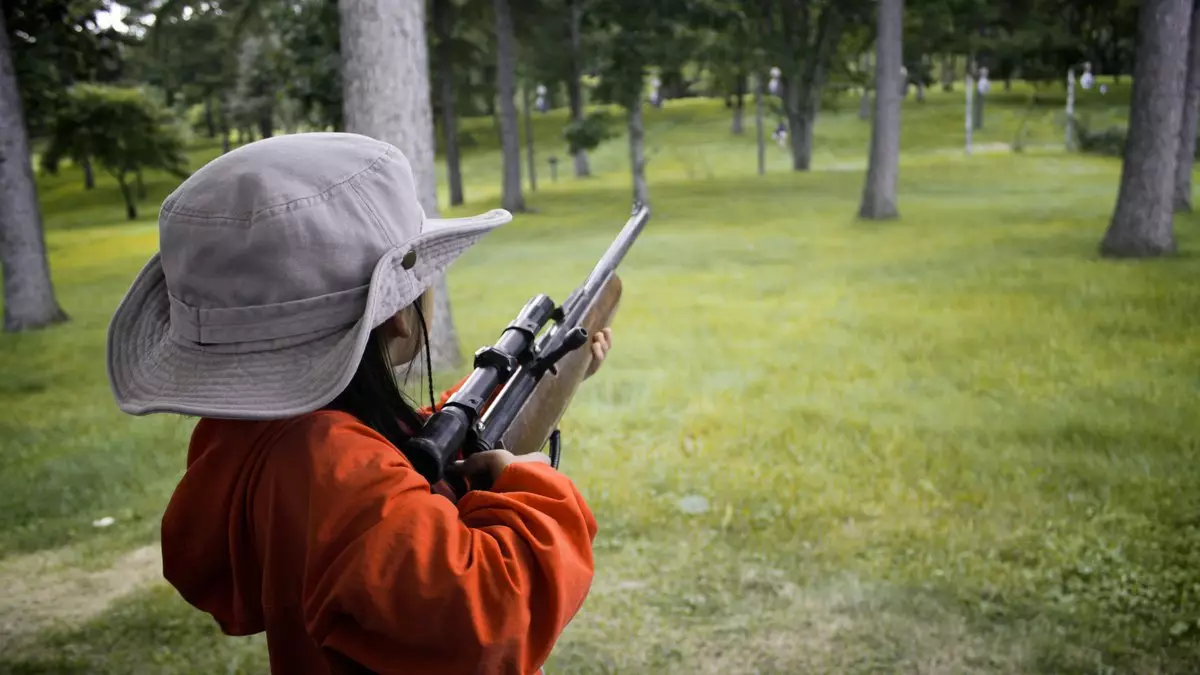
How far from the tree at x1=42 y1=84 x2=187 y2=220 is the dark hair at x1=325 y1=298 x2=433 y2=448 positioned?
6095mm

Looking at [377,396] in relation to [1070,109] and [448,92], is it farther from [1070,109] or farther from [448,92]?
[448,92]

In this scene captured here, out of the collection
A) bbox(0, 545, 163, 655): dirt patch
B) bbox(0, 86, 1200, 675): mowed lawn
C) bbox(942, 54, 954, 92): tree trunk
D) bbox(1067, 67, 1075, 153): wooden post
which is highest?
bbox(942, 54, 954, 92): tree trunk

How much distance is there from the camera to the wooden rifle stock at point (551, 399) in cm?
116

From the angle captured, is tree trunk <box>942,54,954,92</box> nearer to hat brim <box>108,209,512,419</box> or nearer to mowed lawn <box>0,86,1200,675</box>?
mowed lawn <box>0,86,1200,675</box>

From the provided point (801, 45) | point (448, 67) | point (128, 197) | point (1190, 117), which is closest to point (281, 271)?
point (1190, 117)

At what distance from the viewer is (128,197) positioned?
6.93 m

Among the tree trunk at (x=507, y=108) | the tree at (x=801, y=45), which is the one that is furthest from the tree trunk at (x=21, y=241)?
the tree at (x=801, y=45)

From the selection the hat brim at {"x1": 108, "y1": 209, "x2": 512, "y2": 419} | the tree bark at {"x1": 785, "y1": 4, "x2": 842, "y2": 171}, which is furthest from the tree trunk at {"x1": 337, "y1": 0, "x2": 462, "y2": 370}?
the tree bark at {"x1": 785, "y1": 4, "x2": 842, "y2": 171}

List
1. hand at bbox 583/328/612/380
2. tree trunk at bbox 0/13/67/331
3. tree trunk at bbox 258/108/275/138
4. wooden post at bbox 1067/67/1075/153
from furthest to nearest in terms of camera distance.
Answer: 1. tree trunk at bbox 258/108/275/138
2. wooden post at bbox 1067/67/1075/153
3. tree trunk at bbox 0/13/67/331
4. hand at bbox 583/328/612/380

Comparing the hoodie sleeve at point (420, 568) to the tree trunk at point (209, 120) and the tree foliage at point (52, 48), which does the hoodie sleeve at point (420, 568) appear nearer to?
the tree foliage at point (52, 48)

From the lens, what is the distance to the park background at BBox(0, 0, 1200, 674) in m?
2.32

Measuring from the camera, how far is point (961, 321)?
14.6 feet

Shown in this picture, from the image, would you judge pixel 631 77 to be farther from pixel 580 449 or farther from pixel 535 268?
pixel 580 449

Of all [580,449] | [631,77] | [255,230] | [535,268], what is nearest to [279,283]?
[255,230]
